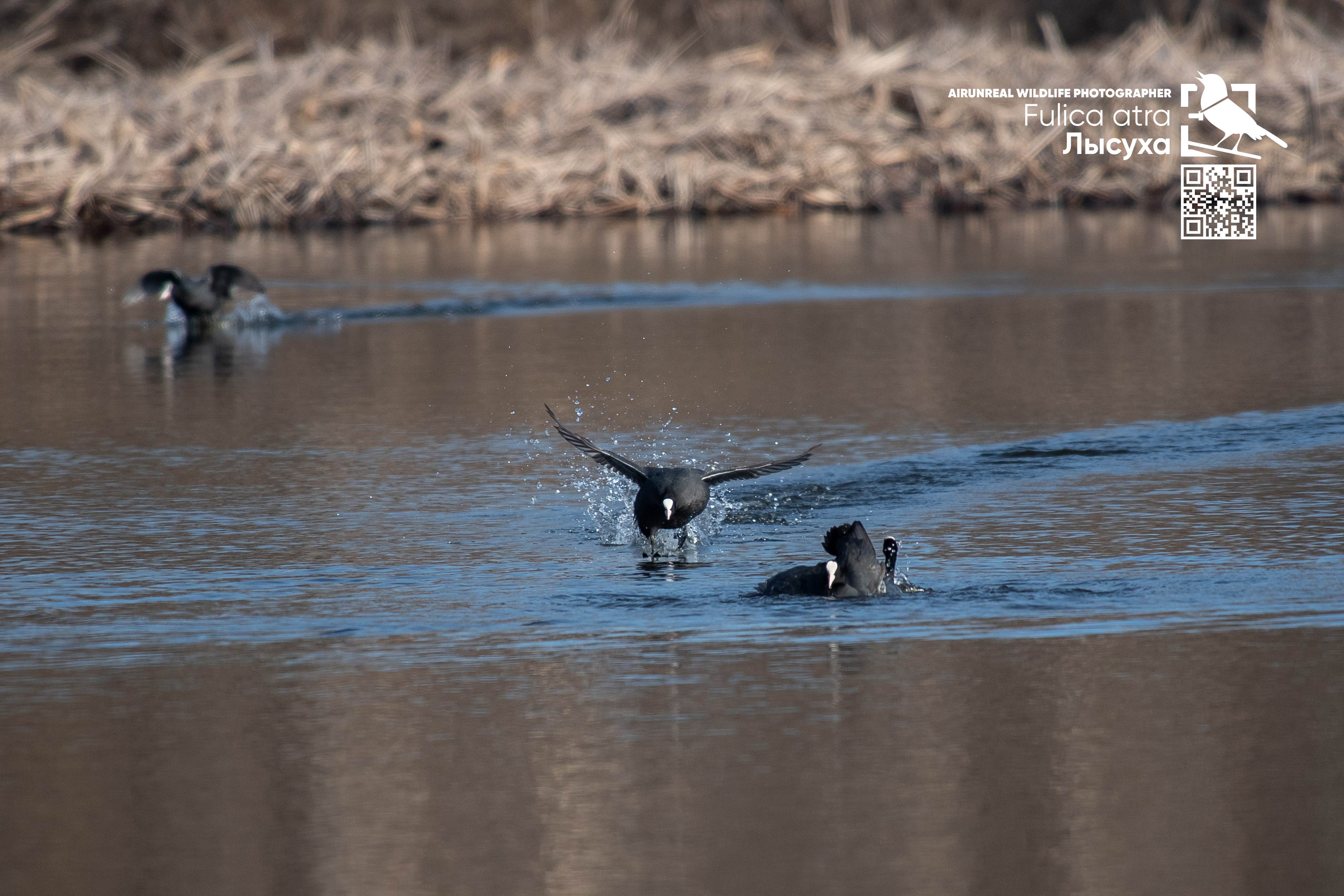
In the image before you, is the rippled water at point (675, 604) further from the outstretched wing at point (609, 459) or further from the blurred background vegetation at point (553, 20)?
the blurred background vegetation at point (553, 20)

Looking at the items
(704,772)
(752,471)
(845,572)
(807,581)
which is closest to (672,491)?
(752,471)

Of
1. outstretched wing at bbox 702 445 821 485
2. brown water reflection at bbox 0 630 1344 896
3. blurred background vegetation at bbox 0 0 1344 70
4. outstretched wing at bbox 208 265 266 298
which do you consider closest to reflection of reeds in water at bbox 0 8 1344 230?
blurred background vegetation at bbox 0 0 1344 70

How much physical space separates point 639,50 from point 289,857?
80.0 ft

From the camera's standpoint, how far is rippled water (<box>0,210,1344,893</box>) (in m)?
4.64

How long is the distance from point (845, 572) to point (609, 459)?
179 cm

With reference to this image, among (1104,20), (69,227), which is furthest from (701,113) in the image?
(1104,20)

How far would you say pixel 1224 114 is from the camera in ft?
78.4

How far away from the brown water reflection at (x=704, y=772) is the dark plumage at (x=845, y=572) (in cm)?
59

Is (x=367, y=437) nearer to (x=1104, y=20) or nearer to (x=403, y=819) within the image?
(x=403, y=819)

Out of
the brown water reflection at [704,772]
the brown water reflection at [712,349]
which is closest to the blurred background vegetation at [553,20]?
the brown water reflection at [712,349]

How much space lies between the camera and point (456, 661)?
609 cm

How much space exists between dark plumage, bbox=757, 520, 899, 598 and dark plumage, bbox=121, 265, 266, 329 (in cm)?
848

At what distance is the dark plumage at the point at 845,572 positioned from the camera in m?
6.73

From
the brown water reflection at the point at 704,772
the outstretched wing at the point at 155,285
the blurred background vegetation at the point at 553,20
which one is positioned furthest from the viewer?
the blurred background vegetation at the point at 553,20
